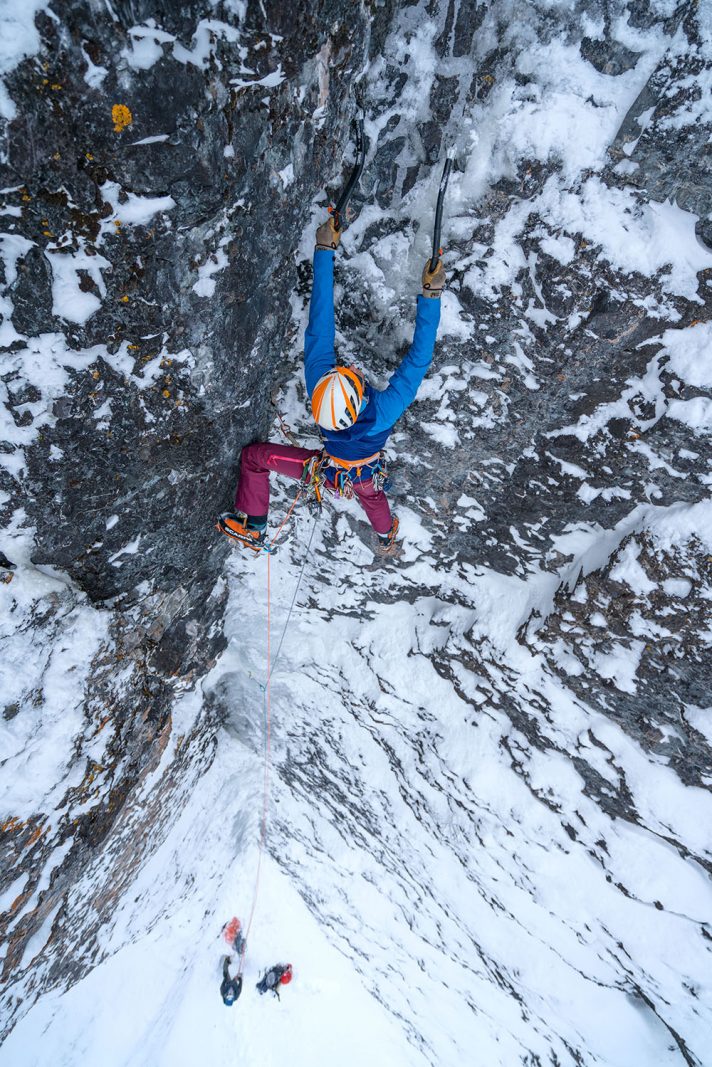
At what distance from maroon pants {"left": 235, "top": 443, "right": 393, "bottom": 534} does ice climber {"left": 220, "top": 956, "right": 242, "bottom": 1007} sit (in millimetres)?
9759

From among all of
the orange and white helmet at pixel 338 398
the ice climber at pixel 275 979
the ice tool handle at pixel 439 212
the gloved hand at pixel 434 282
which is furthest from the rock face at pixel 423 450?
the ice climber at pixel 275 979

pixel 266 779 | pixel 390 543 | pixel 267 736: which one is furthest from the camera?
pixel 266 779

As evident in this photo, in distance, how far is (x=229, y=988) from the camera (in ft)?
31.6

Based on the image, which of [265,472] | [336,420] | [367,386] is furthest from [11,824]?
[367,386]

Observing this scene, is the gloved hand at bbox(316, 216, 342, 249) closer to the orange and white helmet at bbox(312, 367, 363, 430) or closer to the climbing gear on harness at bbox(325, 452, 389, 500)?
the orange and white helmet at bbox(312, 367, 363, 430)

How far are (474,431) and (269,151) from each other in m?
2.49

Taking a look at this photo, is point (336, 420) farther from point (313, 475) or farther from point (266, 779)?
point (266, 779)

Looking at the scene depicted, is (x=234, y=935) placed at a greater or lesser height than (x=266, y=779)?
lesser

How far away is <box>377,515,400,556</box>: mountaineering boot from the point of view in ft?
17.2

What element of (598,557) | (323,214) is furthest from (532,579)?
(323,214)

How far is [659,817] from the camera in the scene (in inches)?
190

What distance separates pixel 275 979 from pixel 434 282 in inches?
470

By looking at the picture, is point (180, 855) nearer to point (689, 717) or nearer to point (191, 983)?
point (191, 983)

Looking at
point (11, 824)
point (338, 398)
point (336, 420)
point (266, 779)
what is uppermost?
point (338, 398)
